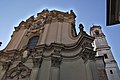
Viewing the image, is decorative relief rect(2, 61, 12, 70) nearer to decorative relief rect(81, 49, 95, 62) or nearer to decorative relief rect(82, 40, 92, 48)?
decorative relief rect(81, 49, 95, 62)

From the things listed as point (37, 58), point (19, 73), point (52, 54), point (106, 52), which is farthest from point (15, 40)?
point (106, 52)

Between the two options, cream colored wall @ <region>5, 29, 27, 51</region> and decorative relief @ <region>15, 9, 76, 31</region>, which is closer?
cream colored wall @ <region>5, 29, 27, 51</region>

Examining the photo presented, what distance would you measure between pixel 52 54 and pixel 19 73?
3.10m

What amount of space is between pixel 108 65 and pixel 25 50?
1502 cm

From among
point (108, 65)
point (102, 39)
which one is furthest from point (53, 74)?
point (102, 39)

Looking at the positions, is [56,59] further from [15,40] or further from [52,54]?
[15,40]

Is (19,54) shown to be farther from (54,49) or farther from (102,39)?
(102,39)

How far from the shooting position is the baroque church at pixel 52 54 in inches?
434

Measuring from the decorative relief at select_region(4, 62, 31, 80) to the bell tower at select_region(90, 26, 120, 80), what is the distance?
14508mm

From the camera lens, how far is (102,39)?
97.7ft

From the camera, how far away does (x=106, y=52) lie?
26562 mm

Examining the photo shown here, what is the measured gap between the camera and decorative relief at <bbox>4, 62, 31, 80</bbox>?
12164 millimetres

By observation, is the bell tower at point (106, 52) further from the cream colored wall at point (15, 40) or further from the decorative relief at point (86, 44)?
the cream colored wall at point (15, 40)

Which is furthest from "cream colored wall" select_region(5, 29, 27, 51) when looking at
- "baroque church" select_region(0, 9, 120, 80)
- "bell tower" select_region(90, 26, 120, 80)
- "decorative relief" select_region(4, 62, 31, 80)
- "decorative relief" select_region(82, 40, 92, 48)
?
"bell tower" select_region(90, 26, 120, 80)
